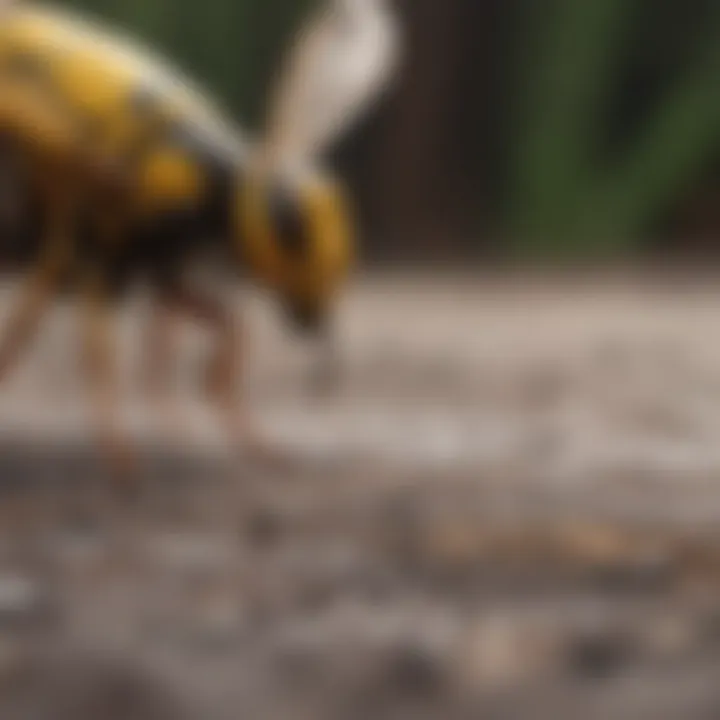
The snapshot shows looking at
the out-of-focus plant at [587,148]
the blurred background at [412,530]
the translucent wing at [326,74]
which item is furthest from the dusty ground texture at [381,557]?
the out-of-focus plant at [587,148]

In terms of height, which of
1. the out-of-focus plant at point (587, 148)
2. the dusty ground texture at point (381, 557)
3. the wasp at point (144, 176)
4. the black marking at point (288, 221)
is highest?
the out-of-focus plant at point (587, 148)

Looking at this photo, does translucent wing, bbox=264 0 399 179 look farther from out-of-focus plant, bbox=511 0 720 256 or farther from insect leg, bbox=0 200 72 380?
out-of-focus plant, bbox=511 0 720 256

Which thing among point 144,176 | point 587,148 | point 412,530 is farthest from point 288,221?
point 587,148

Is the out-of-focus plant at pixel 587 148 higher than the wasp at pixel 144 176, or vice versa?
the out-of-focus plant at pixel 587 148

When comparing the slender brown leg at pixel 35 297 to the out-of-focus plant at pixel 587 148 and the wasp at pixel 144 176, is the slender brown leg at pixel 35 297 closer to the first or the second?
the wasp at pixel 144 176

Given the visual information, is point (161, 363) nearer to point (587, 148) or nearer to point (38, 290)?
point (38, 290)
